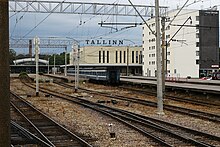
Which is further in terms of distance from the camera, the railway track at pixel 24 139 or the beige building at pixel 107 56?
the beige building at pixel 107 56

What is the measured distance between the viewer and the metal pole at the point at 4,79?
3699mm

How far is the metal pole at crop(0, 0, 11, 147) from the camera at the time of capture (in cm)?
370

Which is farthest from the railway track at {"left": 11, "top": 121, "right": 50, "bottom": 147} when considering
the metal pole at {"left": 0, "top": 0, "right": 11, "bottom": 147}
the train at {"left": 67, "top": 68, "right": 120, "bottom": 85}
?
the train at {"left": 67, "top": 68, "right": 120, "bottom": 85}

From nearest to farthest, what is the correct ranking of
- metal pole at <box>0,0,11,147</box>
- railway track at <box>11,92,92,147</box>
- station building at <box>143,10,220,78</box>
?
metal pole at <box>0,0,11,147</box>
railway track at <box>11,92,92,147</box>
station building at <box>143,10,220,78</box>

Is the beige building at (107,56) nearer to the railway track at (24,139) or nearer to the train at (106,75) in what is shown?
the train at (106,75)

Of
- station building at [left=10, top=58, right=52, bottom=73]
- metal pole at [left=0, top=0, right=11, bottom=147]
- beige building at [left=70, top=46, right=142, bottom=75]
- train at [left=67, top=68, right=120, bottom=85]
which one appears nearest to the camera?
metal pole at [left=0, top=0, right=11, bottom=147]

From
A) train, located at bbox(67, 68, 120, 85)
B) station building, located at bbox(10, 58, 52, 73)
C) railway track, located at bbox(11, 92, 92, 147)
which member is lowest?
railway track, located at bbox(11, 92, 92, 147)

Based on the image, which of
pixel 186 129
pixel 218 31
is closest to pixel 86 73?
pixel 218 31

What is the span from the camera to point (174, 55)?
96688mm

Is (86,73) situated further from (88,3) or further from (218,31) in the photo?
(218,31)

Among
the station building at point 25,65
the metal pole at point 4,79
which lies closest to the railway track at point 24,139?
the metal pole at point 4,79

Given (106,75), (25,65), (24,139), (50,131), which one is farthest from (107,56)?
(24,139)

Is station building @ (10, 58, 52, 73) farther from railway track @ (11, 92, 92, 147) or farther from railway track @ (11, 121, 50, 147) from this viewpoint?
railway track @ (11, 121, 50, 147)

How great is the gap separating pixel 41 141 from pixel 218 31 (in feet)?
291
